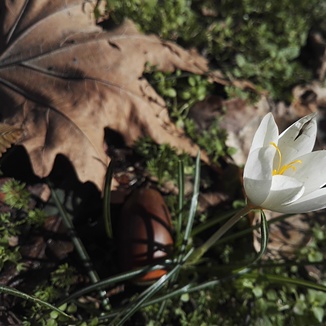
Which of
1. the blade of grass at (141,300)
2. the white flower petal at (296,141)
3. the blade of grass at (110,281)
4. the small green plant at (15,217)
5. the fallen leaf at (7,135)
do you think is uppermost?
the fallen leaf at (7,135)

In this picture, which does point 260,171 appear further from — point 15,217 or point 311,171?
point 15,217

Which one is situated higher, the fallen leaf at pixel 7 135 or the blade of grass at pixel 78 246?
the fallen leaf at pixel 7 135

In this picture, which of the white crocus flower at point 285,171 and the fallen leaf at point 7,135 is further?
the fallen leaf at point 7,135

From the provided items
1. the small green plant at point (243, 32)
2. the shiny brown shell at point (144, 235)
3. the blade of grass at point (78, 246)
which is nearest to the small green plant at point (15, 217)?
the blade of grass at point (78, 246)

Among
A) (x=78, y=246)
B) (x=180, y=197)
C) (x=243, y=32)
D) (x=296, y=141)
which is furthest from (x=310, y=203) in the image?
(x=243, y=32)

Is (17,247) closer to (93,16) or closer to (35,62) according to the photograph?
(35,62)

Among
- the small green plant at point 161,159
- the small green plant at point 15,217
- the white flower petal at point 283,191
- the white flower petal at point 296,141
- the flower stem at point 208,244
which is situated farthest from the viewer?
the small green plant at point 161,159

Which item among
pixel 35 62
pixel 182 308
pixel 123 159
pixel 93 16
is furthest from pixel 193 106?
pixel 182 308

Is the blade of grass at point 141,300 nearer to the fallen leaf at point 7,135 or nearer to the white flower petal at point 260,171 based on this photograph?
the white flower petal at point 260,171
